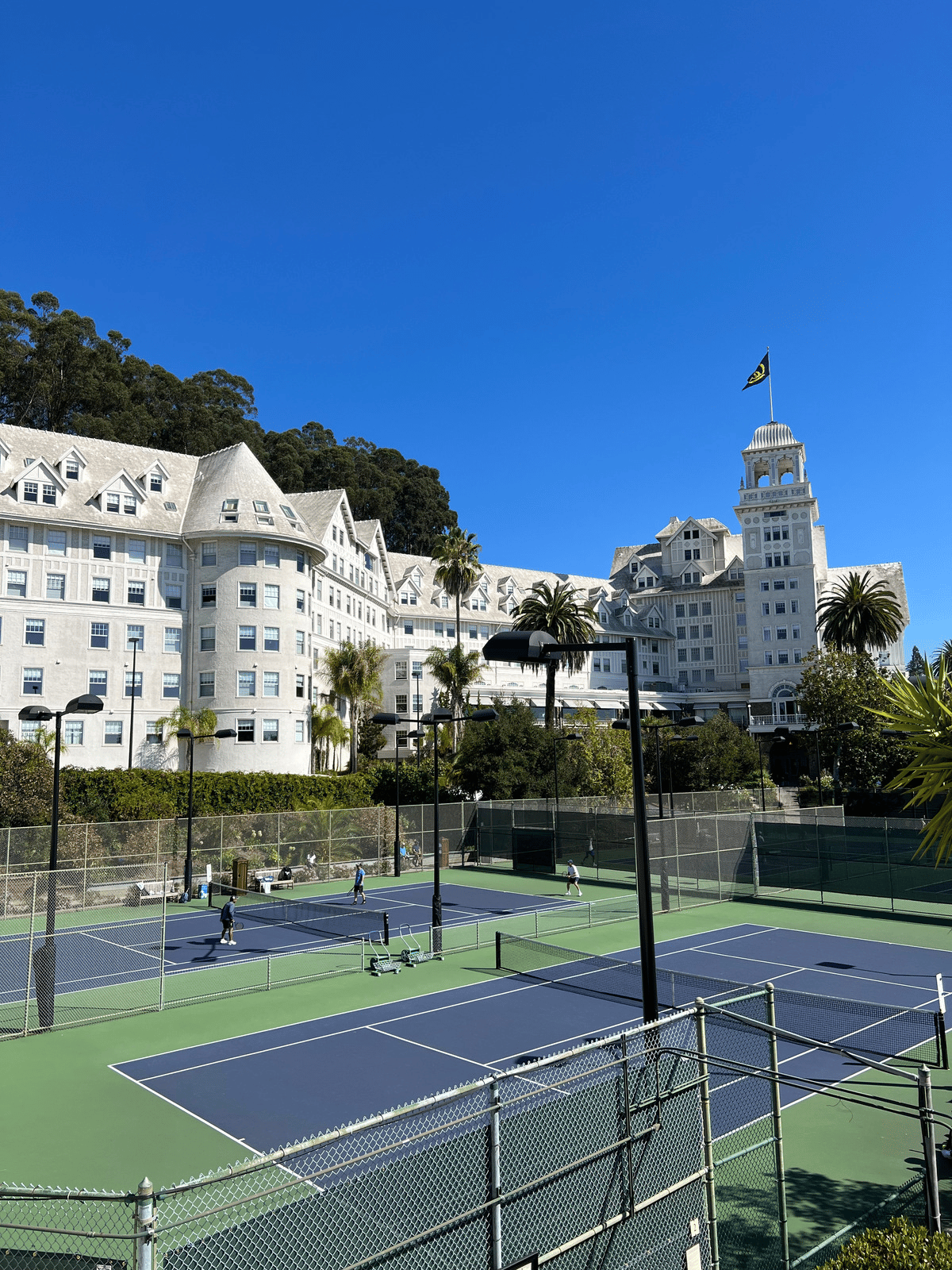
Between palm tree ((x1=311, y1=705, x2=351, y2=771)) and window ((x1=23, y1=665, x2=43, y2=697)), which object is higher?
window ((x1=23, y1=665, x2=43, y2=697))

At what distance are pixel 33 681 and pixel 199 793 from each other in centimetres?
1192

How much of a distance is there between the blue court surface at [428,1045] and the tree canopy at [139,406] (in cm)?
6566

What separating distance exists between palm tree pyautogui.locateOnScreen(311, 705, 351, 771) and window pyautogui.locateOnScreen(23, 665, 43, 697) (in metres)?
16.0

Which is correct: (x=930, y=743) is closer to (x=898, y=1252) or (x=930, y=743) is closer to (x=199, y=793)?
(x=898, y=1252)

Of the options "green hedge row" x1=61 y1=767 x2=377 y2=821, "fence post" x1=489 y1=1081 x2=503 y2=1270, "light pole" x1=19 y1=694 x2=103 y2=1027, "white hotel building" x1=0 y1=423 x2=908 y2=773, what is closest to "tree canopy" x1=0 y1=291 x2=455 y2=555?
"white hotel building" x1=0 y1=423 x2=908 y2=773

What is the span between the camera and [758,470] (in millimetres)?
94562

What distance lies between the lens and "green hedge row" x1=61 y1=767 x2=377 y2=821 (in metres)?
44.8

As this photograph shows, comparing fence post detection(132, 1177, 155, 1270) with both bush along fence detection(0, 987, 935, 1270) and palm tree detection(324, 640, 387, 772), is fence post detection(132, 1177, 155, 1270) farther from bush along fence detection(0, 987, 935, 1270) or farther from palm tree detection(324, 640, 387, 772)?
palm tree detection(324, 640, 387, 772)

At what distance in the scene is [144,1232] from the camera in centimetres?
519

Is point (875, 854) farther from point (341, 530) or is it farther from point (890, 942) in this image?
point (341, 530)

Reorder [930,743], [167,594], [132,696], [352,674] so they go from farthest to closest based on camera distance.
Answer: [352,674] → [167,594] → [132,696] → [930,743]

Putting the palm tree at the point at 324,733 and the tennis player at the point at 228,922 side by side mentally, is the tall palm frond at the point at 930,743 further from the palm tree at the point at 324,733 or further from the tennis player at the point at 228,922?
the palm tree at the point at 324,733

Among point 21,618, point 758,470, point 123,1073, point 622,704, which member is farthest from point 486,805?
point 758,470

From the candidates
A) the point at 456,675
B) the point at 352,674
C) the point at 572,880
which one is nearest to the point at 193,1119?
the point at 572,880
